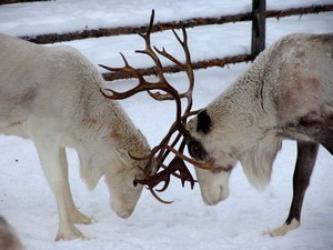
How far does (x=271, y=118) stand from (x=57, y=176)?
1.43 metres

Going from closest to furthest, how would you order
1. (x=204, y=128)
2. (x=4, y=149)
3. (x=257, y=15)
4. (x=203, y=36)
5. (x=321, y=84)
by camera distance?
(x=321, y=84) → (x=204, y=128) → (x=4, y=149) → (x=257, y=15) → (x=203, y=36)

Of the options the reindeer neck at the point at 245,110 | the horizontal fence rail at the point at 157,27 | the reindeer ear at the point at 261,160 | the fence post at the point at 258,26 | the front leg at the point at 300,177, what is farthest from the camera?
the fence post at the point at 258,26

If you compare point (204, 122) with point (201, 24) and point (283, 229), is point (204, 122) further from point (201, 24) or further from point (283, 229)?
point (201, 24)

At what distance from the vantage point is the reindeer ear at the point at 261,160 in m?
4.84

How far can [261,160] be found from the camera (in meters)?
4.93

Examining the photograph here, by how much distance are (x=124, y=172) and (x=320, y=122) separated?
4.21 ft

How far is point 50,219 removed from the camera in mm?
5277

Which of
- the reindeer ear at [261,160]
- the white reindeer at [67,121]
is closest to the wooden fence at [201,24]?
the white reindeer at [67,121]

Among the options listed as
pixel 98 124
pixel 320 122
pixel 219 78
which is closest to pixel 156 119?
pixel 219 78

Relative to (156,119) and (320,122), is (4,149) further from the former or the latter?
(320,122)

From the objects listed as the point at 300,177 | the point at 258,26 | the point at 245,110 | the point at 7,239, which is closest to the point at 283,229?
the point at 300,177

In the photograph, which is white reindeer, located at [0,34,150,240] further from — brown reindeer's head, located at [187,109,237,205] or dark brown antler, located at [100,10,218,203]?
brown reindeer's head, located at [187,109,237,205]

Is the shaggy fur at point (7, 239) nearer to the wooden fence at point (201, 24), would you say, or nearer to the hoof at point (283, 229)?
the hoof at point (283, 229)

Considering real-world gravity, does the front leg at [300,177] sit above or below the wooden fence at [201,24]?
below
